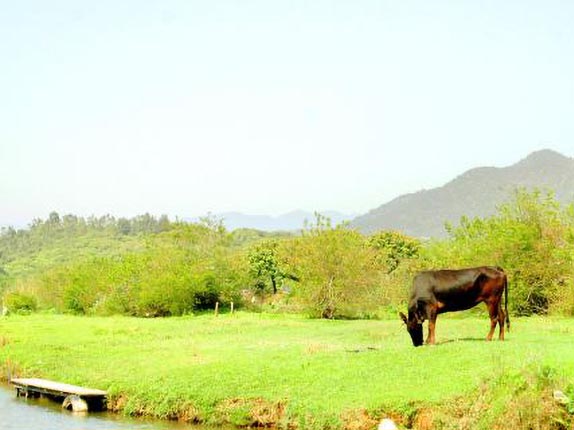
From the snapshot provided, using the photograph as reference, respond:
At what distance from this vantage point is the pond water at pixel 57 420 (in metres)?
23.6

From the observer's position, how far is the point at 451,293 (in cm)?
2772

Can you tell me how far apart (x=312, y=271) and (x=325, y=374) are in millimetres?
24957

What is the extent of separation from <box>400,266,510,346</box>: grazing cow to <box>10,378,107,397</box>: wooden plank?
32.1 ft

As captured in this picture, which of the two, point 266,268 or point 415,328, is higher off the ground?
point 266,268

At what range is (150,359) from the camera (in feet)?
99.5

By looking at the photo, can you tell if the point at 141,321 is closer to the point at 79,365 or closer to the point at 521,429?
the point at 79,365

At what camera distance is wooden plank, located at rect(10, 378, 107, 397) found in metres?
26.0

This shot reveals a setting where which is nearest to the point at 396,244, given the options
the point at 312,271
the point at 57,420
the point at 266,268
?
the point at 266,268

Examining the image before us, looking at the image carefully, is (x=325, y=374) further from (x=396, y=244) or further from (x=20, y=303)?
(x=396, y=244)

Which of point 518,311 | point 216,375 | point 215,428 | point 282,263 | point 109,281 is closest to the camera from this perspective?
point 215,428

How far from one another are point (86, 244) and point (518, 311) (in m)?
130

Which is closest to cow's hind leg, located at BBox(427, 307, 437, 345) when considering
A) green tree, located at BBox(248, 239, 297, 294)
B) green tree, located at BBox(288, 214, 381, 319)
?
green tree, located at BBox(288, 214, 381, 319)

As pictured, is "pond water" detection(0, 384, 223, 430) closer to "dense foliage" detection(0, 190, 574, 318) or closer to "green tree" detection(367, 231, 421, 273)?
"dense foliage" detection(0, 190, 574, 318)

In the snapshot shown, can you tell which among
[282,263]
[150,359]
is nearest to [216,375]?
[150,359]
